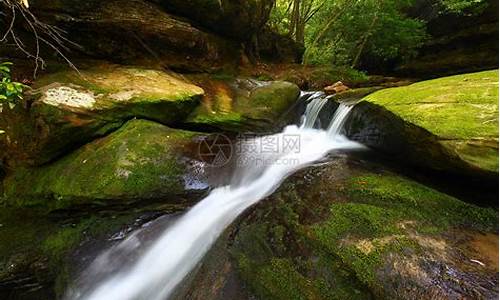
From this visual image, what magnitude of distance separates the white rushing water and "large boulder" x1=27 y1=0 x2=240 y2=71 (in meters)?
3.30

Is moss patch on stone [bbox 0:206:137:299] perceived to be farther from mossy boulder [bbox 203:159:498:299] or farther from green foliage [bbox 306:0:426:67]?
green foliage [bbox 306:0:426:67]

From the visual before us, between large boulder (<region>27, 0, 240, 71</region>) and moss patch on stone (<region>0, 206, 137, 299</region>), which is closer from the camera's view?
moss patch on stone (<region>0, 206, 137, 299</region>)

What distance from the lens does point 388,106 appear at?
4.21 meters

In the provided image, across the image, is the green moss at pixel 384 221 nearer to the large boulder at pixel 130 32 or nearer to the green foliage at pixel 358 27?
the large boulder at pixel 130 32

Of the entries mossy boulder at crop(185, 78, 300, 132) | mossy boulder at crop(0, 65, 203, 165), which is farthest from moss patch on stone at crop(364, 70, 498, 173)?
mossy boulder at crop(0, 65, 203, 165)

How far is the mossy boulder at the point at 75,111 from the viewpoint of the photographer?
180 inches

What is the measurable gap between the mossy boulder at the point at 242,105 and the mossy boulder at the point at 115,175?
3.51 feet

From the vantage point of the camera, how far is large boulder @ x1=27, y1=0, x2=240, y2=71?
568 centimetres

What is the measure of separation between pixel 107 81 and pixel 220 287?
14.3ft

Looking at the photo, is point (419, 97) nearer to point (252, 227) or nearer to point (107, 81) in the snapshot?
point (252, 227)

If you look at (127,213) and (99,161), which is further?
(99,161)

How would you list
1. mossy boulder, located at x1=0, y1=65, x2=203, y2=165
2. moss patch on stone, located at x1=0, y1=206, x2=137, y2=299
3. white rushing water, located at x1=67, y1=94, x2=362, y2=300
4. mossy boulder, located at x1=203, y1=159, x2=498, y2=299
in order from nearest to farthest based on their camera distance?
mossy boulder, located at x1=203, y1=159, x2=498, y2=299 → white rushing water, located at x1=67, y1=94, x2=362, y2=300 → moss patch on stone, located at x1=0, y1=206, x2=137, y2=299 → mossy boulder, located at x1=0, y1=65, x2=203, y2=165

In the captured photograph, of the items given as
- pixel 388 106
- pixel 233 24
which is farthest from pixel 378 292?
pixel 233 24

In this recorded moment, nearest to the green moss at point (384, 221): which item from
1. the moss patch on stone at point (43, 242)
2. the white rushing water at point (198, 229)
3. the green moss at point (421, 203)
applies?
the green moss at point (421, 203)
